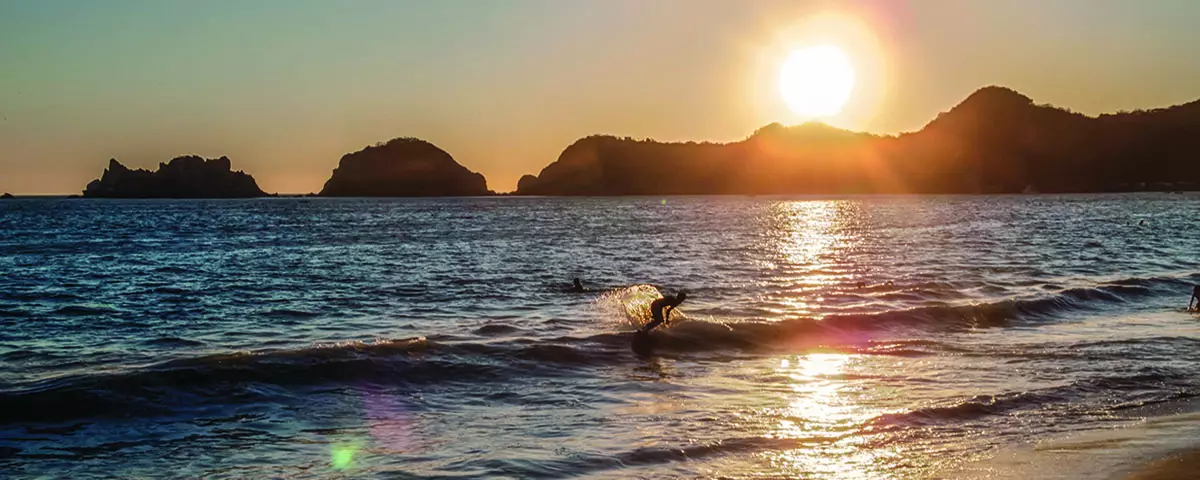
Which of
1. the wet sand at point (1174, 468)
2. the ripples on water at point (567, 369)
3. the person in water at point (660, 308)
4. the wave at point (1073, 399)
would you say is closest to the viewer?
the wet sand at point (1174, 468)

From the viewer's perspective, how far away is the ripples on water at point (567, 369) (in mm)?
11992

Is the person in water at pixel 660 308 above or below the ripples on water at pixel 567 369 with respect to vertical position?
above

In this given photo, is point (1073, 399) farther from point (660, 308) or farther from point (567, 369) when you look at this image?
point (567, 369)

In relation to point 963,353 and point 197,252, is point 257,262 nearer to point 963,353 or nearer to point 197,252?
point 197,252

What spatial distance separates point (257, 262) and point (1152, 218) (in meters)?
80.7

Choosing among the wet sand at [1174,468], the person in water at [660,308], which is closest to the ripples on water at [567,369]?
the person in water at [660,308]

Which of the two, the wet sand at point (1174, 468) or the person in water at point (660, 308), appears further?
the person in water at point (660, 308)

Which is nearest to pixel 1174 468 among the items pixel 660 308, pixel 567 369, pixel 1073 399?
pixel 1073 399

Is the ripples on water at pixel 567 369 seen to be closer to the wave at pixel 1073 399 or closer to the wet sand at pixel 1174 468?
the wave at pixel 1073 399

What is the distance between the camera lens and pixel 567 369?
1814 centimetres

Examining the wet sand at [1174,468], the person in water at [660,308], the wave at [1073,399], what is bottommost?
the wave at [1073,399]

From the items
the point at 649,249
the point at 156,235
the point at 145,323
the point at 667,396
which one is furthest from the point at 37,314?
the point at 156,235

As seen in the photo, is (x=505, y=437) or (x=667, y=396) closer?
(x=505, y=437)

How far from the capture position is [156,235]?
7250 centimetres
